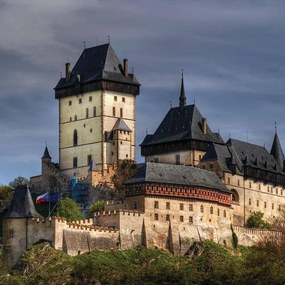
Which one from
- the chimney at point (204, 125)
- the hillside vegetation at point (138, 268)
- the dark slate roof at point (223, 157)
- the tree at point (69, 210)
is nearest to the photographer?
the hillside vegetation at point (138, 268)

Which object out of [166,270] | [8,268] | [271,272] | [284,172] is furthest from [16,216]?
[284,172]

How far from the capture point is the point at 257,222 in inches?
5969

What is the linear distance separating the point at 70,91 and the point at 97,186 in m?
13.0

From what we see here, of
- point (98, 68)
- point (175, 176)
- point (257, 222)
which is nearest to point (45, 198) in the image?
point (98, 68)

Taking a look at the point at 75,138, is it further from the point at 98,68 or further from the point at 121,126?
the point at 98,68

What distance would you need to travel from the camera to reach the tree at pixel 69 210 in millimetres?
141375

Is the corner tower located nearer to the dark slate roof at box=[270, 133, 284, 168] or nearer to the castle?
the castle

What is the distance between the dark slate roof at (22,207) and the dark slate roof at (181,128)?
25048 mm

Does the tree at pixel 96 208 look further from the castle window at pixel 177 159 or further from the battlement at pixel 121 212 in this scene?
the castle window at pixel 177 159

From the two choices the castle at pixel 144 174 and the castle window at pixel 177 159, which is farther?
the castle window at pixel 177 159

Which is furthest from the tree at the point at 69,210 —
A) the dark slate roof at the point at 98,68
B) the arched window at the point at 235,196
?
the dark slate roof at the point at 98,68

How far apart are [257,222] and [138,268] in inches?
1005

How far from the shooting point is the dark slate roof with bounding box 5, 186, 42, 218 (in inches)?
5172

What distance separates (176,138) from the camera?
508 ft
